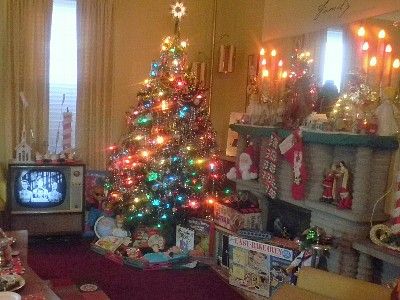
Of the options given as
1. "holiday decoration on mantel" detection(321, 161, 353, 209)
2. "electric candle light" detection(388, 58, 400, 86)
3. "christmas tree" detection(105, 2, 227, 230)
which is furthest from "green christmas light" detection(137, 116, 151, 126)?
"electric candle light" detection(388, 58, 400, 86)

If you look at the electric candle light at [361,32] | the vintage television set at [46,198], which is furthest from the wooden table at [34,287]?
the electric candle light at [361,32]

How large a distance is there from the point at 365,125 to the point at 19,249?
2.37 meters

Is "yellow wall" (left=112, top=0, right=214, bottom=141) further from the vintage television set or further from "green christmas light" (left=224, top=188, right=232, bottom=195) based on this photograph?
"green christmas light" (left=224, top=188, right=232, bottom=195)

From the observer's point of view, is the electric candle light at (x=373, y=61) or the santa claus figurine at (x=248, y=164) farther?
the santa claus figurine at (x=248, y=164)

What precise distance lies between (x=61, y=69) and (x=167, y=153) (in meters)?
1.56

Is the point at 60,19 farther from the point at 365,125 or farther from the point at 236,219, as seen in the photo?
the point at 365,125

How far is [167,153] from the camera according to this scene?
4.23 metres

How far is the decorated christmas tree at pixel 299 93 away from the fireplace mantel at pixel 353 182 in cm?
18

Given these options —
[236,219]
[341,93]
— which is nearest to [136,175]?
[236,219]

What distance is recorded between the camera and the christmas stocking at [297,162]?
11.3ft

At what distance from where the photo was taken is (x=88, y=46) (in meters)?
4.77

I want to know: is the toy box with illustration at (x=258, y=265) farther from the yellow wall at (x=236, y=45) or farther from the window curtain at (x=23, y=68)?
the window curtain at (x=23, y=68)

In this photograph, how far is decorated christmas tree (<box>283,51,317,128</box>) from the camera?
12.0 feet

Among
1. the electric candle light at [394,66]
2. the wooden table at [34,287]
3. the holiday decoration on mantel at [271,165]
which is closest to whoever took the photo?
the wooden table at [34,287]
